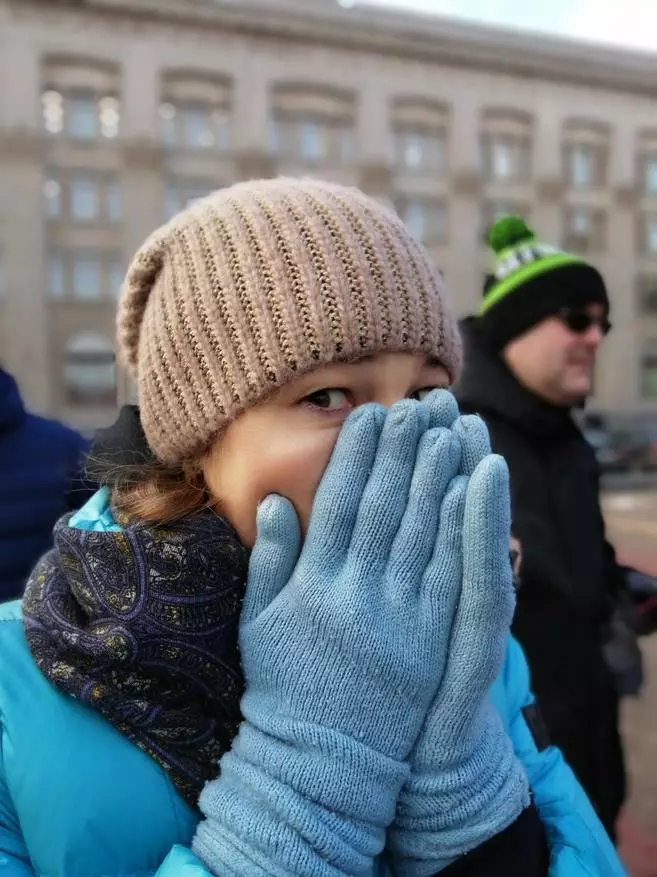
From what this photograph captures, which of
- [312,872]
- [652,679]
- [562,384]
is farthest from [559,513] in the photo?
[652,679]

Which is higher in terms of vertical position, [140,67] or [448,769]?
[140,67]

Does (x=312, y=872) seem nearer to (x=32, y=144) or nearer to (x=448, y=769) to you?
(x=448, y=769)

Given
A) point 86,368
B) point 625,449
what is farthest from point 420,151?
point 86,368

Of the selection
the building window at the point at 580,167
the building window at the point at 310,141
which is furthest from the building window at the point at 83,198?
the building window at the point at 580,167

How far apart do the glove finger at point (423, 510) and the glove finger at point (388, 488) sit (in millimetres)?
11

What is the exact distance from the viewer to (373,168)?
18.4 m

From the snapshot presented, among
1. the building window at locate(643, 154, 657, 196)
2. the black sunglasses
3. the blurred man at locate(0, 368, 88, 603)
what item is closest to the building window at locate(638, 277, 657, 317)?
the building window at locate(643, 154, 657, 196)

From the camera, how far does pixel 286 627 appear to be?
820 millimetres

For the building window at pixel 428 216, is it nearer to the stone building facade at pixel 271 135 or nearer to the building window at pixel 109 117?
the stone building facade at pixel 271 135

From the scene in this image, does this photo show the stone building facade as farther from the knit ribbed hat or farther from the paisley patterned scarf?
the paisley patterned scarf

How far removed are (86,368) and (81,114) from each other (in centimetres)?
651

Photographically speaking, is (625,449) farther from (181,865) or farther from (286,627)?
(181,865)

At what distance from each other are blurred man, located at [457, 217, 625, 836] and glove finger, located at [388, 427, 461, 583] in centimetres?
118

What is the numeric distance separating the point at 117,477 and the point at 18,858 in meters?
0.50
